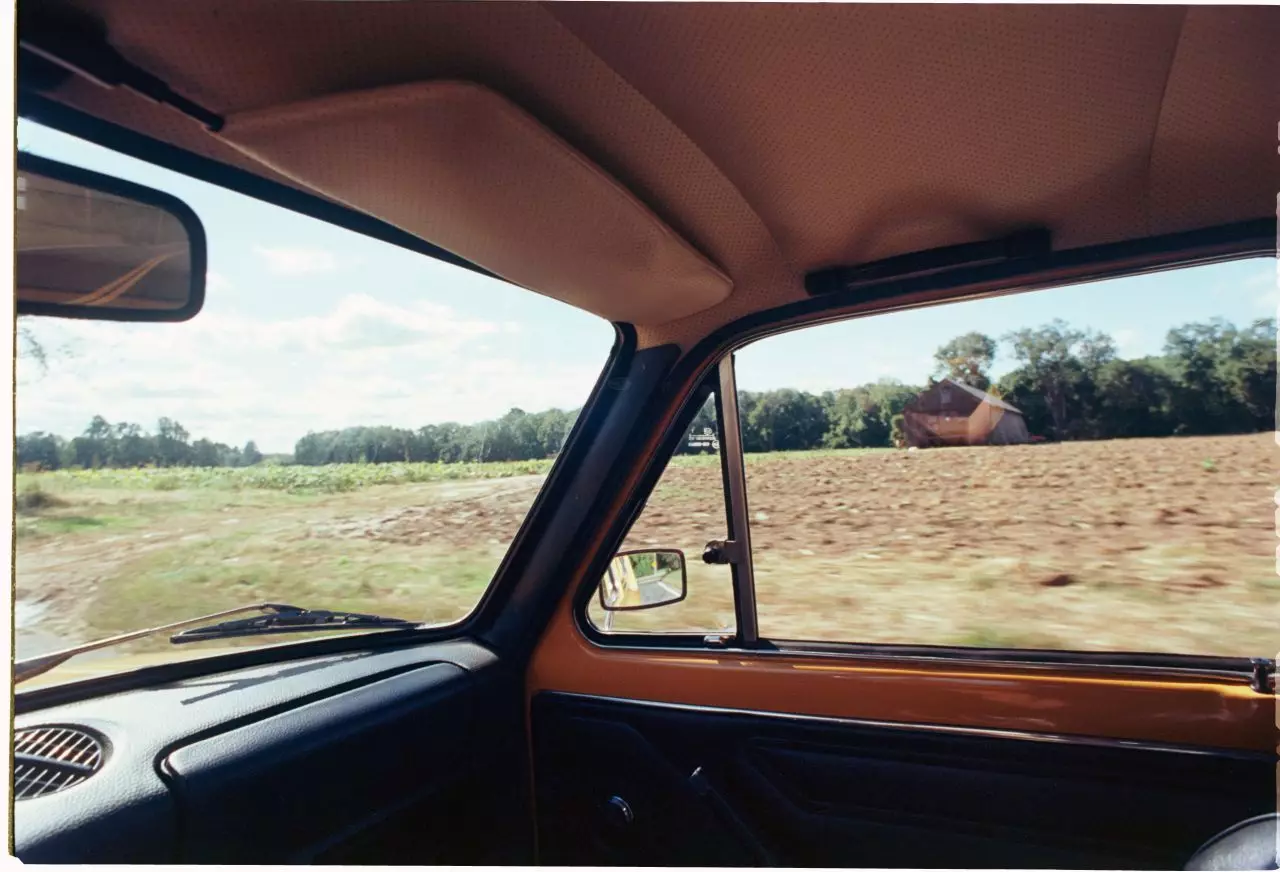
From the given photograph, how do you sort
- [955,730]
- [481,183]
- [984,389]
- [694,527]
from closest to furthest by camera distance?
1. [481,183]
2. [955,730]
3. [984,389]
4. [694,527]

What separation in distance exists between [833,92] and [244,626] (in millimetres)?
1830

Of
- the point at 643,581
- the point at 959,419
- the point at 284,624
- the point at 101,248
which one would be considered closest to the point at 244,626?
the point at 284,624

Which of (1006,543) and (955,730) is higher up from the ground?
(1006,543)

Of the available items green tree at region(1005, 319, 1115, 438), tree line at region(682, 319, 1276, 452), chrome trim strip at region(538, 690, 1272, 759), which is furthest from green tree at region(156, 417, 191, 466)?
green tree at region(1005, 319, 1115, 438)

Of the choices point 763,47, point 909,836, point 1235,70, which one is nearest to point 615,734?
point 909,836

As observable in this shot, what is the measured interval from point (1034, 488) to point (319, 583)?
1888 mm

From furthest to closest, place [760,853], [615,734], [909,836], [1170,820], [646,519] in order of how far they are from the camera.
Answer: [646,519], [615,734], [760,853], [909,836], [1170,820]

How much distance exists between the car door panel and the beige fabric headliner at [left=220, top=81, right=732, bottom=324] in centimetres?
125

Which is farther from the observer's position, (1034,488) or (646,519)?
(646,519)

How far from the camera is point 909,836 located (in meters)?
1.80

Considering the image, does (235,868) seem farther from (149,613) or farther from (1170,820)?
(1170,820)

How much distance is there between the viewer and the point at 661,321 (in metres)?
2.20

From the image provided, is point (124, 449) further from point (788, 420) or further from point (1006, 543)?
point (1006, 543)

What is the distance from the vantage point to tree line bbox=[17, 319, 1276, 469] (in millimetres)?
1623
